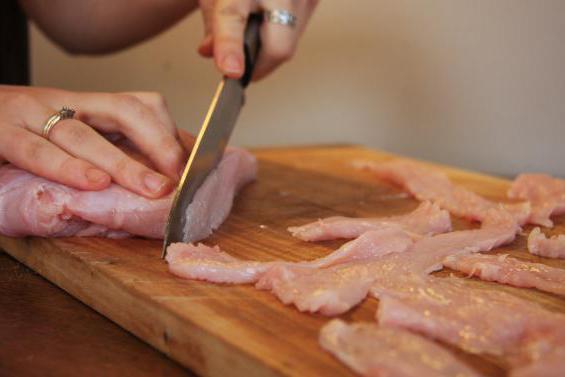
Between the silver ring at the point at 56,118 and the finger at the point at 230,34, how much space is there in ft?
1.36

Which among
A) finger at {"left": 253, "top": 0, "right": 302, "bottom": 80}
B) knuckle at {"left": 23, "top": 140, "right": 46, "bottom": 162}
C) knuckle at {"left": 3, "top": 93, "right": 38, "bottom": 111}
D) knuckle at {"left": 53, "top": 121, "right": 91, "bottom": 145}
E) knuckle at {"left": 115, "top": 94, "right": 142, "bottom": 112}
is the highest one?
finger at {"left": 253, "top": 0, "right": 302, "bottom": 80}

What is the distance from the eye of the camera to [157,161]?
1.72 metres

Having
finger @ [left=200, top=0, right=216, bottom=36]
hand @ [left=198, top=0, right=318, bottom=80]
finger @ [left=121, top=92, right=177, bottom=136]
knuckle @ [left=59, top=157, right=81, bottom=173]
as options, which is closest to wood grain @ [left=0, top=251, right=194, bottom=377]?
knuckle @ [left=59, top=157, right=81, bottom=173]

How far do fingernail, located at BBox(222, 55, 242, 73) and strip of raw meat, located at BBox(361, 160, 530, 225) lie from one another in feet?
2.32

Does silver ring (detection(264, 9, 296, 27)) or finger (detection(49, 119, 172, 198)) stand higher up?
silver ring (detection(264, 9, 296, 27))

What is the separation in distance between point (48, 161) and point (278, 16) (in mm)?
892

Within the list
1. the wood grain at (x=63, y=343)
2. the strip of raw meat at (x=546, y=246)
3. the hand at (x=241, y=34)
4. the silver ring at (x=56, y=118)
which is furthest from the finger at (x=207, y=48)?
the strip of raw meat at (x=546, y=246)

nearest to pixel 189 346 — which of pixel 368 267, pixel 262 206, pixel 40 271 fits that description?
pixel 368 267

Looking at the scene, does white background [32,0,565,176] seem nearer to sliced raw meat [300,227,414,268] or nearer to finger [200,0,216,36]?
finger [200,0,216,36]

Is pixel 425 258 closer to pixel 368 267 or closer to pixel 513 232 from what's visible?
pixel 368 267

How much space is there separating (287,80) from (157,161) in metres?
2.56

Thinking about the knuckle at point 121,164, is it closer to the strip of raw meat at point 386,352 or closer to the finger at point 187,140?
the finger at point 187,140

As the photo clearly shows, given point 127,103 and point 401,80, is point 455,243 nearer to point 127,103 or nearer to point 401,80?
point 127,103

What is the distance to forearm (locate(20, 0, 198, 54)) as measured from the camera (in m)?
2.91
